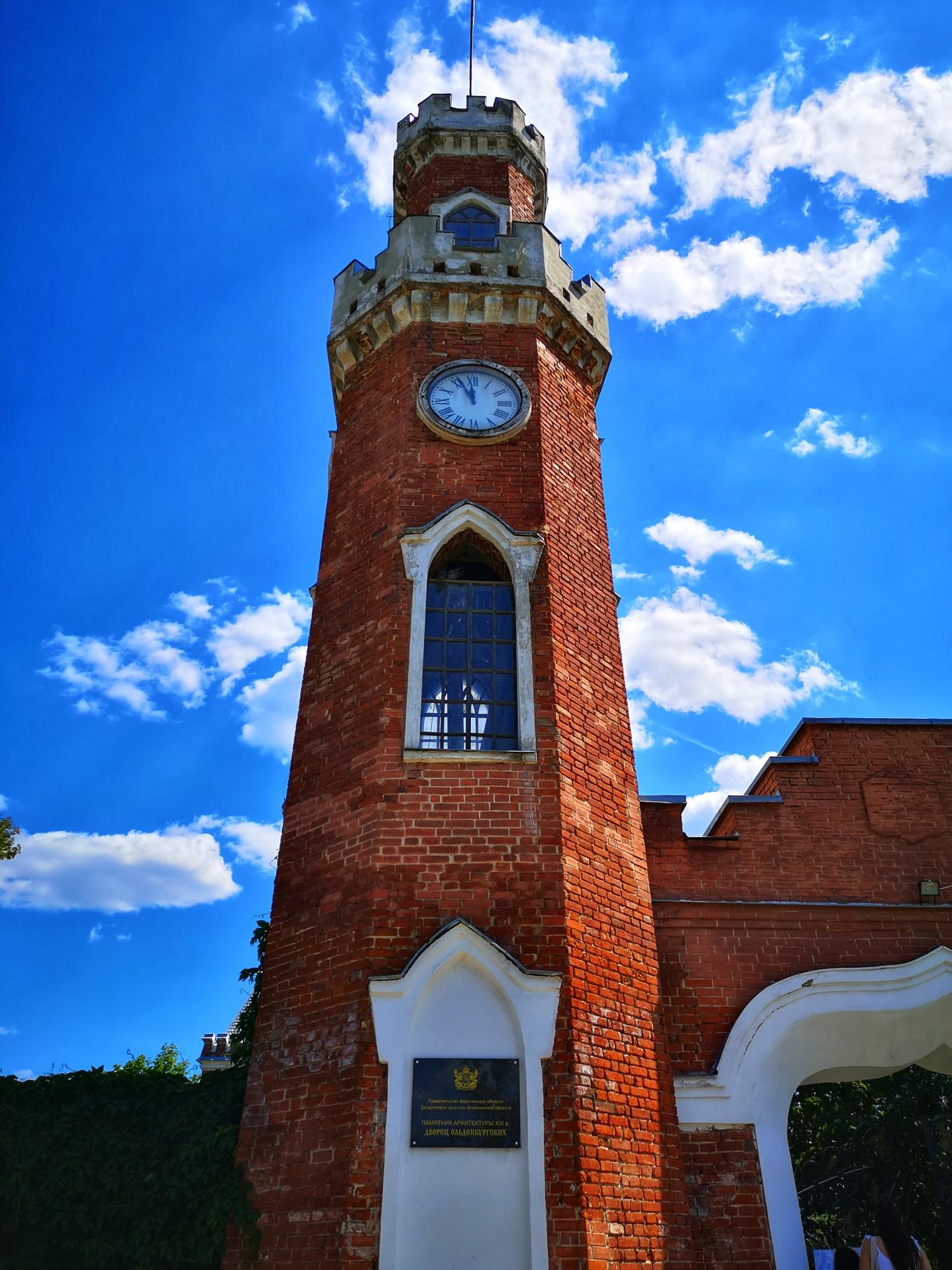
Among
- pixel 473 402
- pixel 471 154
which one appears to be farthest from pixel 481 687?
pixel 471 154

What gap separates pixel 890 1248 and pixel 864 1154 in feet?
26.5

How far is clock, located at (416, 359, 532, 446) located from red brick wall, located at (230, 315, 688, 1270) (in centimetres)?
18

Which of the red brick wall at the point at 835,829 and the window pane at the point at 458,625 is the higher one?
the window pane at the point at 458,625

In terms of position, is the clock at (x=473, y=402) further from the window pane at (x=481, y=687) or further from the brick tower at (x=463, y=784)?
the window pane at (x=481, y=687)

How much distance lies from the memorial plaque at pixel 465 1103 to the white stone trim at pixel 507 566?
2.58 m

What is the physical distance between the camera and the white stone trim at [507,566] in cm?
839

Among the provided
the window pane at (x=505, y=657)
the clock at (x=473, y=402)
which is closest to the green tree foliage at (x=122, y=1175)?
the window pane at (x=505, y=657)

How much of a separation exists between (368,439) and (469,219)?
454 cm

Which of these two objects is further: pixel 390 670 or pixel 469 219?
pixel 469 219

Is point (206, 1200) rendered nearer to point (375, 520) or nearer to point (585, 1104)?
point (585, 1104)

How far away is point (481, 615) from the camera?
30.5 ft

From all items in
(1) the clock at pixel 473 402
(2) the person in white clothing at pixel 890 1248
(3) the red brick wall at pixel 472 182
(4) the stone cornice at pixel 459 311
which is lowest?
(2) the person in white clothing at pixel 890 1248

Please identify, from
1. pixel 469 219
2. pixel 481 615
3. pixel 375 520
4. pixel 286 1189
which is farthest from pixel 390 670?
pixel 469 219

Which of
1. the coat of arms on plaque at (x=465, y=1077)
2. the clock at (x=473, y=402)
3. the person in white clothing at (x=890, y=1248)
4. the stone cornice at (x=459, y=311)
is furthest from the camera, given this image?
the stone cornice at (x=459, y=311)
